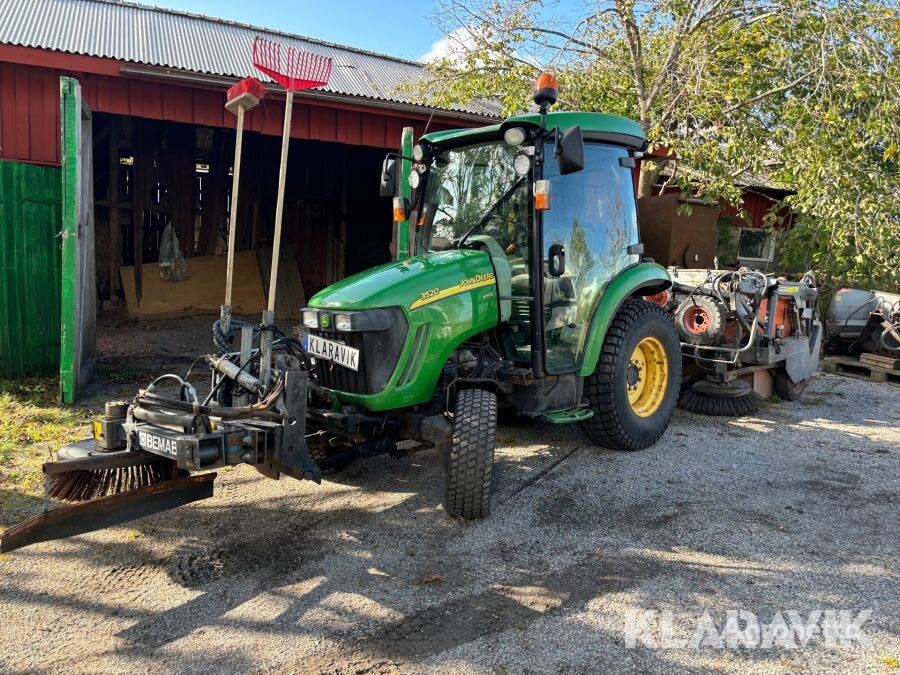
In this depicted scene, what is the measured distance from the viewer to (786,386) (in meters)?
6.75

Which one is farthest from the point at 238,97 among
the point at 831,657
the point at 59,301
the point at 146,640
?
the point at 59,301

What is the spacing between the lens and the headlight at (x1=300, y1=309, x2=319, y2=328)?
3.74 metres

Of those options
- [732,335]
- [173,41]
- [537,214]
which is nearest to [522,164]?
[537,214]

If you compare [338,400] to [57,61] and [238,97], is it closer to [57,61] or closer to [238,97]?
[238,97]

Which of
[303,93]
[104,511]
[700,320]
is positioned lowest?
[104,511]

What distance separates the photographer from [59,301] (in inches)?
261

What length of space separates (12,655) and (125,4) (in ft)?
36.6

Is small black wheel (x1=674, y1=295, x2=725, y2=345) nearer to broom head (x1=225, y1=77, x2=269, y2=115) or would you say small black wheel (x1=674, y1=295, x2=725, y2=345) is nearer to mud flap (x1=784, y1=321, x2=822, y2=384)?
mud flap (x1=784, y1=321, x2=822, y2=384)

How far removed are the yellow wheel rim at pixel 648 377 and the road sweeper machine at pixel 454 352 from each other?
0.05 ft

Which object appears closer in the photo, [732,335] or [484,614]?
[484,614]

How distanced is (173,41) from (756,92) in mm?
8329

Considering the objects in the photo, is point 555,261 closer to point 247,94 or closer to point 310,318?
point 310,318

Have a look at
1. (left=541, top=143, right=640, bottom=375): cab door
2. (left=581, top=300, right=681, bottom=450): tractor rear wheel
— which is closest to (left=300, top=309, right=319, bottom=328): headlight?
(left=541, top=143, right=640, bottom=375): cab door

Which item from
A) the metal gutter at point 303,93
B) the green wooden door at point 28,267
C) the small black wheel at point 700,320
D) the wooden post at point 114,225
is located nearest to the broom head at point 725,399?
the small black wheel at point 700,320
